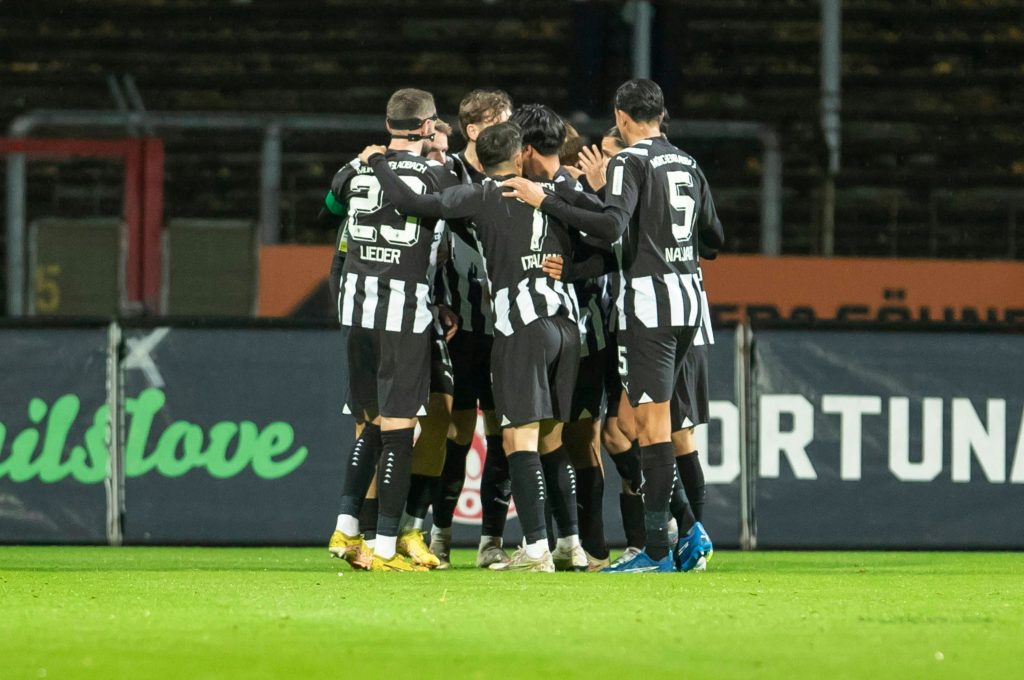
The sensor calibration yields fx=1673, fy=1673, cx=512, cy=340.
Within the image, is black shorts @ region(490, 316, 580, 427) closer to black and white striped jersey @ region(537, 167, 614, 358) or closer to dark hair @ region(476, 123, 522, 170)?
black and white striped jersey @ region(537, 167, 614, 358)

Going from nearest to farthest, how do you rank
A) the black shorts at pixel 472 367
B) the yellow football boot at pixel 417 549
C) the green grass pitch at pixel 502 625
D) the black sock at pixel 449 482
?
the green grass pitch at pixel 502 625 → the yellow football boot at pixel 417 549 → the black shorts at pixel 472 367 → the black sock at pixel 449 482

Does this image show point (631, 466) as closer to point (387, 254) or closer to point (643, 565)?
point (643, 565)

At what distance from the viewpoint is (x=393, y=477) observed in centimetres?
618

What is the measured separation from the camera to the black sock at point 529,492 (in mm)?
6168

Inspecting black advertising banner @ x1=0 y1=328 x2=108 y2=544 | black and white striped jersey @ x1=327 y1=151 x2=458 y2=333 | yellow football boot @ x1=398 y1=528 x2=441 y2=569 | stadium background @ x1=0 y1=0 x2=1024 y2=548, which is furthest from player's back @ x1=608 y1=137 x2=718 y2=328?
black advertising banner @ x1=0 y1=328 x2=108 y2=544

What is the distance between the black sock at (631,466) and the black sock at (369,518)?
40.1 inches

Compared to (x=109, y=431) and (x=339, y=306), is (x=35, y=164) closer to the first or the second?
(x=109, y=431)

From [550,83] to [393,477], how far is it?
975 cm

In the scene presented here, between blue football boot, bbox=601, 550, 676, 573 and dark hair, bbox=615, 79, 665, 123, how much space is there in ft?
5.38

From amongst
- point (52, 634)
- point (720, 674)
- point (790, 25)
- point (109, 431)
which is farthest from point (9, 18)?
point (720, 674)

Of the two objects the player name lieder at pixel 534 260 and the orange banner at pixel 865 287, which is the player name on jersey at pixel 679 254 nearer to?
the player name lieder at pixel 534 260

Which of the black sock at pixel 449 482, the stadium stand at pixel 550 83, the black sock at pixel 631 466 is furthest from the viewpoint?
→ the stadium stand at pixel 550 83

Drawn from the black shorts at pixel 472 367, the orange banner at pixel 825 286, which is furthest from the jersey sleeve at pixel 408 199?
the orange banner at pixel 825 286

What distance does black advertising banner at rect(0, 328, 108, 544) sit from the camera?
841 centimetres
